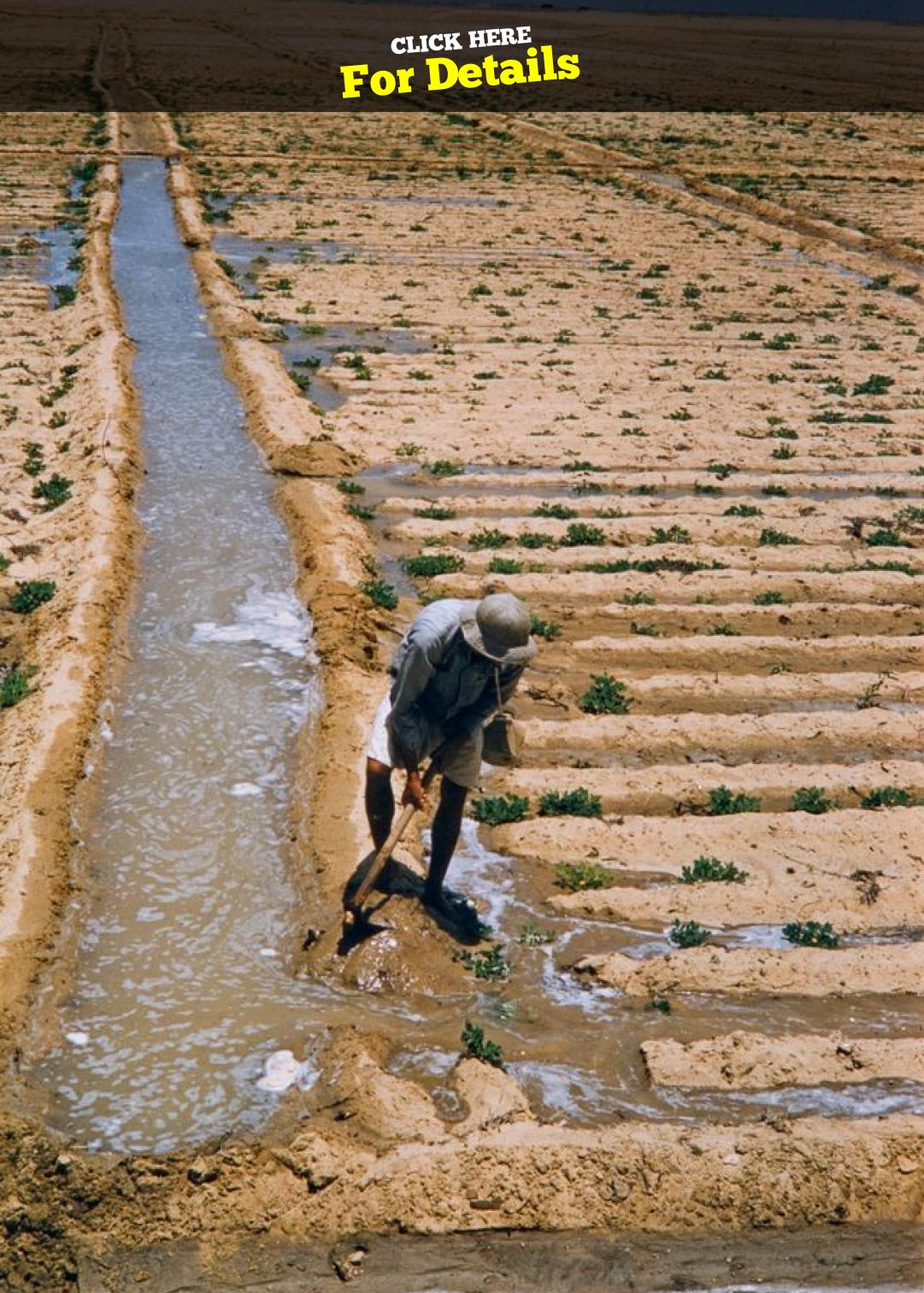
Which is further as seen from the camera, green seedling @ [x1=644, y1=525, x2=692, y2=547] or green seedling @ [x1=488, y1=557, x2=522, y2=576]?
green seedling @ [x1=644, y1=525, x2=692, y2=547]

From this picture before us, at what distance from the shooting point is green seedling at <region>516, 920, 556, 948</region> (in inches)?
307

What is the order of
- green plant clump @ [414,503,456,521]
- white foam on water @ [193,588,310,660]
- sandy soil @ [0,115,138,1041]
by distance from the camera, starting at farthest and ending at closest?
green plant clump @ [414,503,456,521] → white foam on water @ [193,588,310,660] → sandy soil @ [0,115,138,1041]

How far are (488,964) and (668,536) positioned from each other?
6.35 meters

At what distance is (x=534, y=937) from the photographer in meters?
7.84

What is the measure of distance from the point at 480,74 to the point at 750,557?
46.5 metres

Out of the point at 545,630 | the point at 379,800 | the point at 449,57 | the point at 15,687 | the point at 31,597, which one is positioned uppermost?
the point at 449,57

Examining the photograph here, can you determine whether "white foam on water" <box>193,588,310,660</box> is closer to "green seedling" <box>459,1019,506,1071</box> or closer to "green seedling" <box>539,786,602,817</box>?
"green seedling" <box>539,786,602,817</box>

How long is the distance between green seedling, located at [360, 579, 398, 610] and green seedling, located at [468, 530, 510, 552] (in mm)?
1361

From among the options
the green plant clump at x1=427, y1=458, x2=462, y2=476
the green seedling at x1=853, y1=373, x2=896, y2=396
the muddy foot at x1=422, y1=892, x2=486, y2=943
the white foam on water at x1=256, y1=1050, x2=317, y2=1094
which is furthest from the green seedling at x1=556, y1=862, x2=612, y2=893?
the green seedling at x1=853, y1=373, x2=896, y2=396

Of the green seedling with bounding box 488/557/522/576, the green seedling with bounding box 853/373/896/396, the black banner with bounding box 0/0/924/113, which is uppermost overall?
the black banner with bounding box 0/0/924/113

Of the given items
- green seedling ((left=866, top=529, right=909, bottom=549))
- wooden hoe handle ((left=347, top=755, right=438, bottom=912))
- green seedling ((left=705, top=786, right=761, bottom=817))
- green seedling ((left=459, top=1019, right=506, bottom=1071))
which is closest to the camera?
green seedling ((left=459, top=1019, right=506, bottom=1071))

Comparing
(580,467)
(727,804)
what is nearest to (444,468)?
(580,467)

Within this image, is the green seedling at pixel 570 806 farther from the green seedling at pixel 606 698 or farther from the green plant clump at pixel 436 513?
the green plant clump at pixel 436 513

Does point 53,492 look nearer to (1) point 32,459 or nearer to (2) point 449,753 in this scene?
(1) point 32,459
